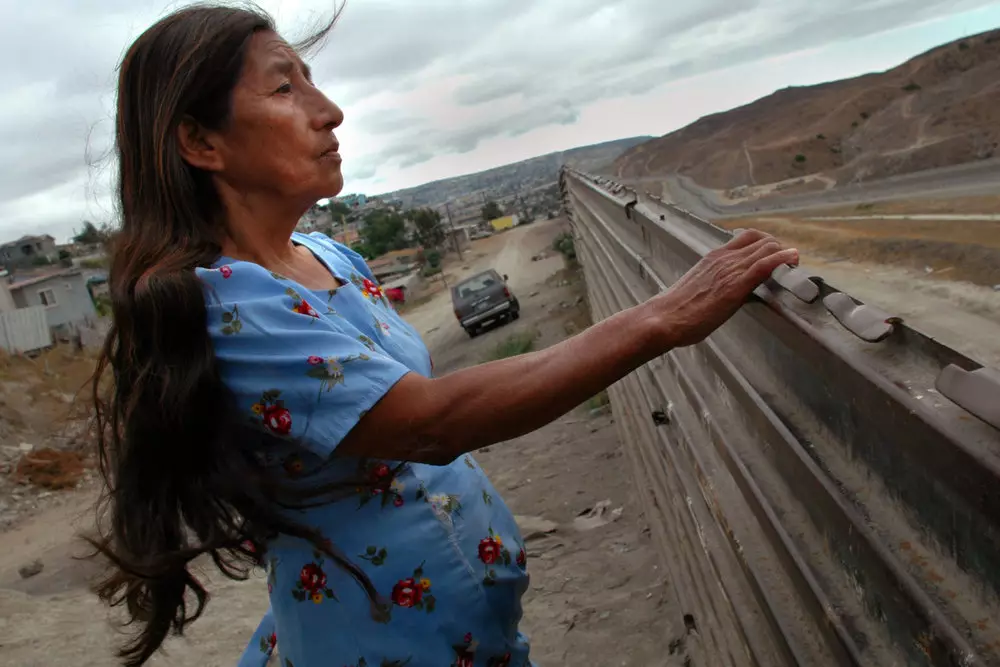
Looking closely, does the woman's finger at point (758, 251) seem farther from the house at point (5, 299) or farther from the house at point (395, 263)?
the house at point (395, 263)

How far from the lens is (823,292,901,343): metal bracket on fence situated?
1.00 metres

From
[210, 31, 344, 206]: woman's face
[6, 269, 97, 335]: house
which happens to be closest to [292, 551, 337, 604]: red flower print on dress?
[210, 31, 344, 206]: woman's face

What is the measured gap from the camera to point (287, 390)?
1.14 metres

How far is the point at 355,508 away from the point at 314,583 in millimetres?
169

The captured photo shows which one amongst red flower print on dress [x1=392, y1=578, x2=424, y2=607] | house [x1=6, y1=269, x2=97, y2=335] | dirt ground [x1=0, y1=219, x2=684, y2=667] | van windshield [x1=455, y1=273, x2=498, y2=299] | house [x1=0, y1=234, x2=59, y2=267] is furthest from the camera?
house [x1=0, y1=234, x2=59, y2=267]

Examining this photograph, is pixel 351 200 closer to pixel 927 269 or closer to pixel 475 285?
pixel 475 285

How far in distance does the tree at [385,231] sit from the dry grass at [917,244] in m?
44.8

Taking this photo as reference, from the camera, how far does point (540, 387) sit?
1.12 metres

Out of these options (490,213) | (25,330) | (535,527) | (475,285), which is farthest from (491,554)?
(490,213)

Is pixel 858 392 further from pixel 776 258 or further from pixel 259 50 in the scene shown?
pixel 259 50

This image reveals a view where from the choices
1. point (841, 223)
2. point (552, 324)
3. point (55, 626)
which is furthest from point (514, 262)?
point (55, 626)

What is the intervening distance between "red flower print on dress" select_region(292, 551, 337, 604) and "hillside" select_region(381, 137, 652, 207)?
12560cm

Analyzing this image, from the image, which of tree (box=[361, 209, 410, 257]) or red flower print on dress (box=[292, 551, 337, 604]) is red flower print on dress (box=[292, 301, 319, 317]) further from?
tree (box=[361, 209, 410, 257])

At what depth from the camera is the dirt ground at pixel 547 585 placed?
3.76 metres
